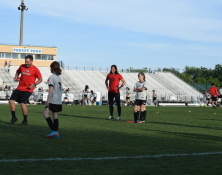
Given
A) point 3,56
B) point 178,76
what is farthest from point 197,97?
point 3,56

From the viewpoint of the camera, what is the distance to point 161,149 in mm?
7574

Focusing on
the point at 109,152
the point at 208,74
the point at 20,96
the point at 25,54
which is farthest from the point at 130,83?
the point at 208,74

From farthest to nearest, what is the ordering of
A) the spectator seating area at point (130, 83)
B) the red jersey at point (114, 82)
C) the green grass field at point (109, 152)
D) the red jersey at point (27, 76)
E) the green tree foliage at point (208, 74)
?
the green tree foliage at point (208, 74), the spectator seating area at point (130, 83), the red jersey at point (114, 82), the red jersey at point (27, 76), the green grass field at point (109, 152)

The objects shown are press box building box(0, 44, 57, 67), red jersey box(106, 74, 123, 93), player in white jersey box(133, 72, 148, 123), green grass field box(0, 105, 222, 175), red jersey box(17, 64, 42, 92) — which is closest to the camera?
green grass field box(0, 105, 222, 175)

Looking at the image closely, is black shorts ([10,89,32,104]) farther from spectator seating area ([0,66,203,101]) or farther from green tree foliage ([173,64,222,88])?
green tree foliage ([173,64,222,88])

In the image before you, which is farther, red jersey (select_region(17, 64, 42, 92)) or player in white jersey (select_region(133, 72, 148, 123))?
player in white jersey (select_region(133, 72, 148, 123))

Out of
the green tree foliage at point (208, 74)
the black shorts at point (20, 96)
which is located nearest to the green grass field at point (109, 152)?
the black shorts at point (20, 96)

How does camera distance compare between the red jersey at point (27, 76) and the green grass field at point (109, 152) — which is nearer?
the green grass field at point (109, 152)

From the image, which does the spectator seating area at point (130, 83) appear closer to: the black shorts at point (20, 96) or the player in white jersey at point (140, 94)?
the player in white jersey at point (140, 94)

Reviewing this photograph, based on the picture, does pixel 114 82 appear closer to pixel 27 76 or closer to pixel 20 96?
pixel 27 76

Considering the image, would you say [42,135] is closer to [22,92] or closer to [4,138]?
[4,138]

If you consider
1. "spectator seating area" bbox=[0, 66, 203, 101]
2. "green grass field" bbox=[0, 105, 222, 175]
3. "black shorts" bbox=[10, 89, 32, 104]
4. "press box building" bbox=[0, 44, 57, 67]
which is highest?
"press box building" bbox=[0, 44, 57, 67]

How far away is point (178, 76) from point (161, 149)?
66.6 metres

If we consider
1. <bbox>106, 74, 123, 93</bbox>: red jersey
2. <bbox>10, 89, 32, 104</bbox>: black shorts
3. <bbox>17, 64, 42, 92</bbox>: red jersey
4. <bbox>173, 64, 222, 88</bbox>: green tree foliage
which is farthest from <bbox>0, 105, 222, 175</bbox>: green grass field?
<bbox>173, 64, 222, 88</bbox>: green tree foliage
